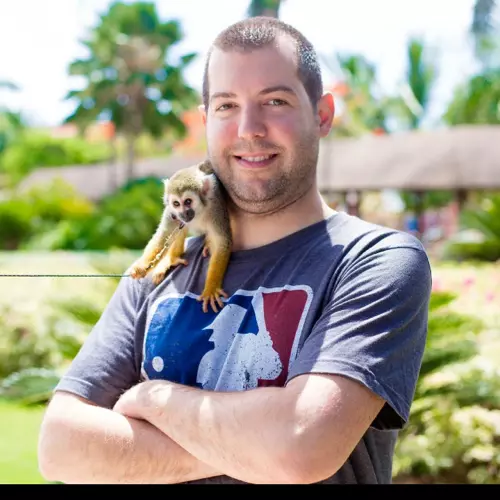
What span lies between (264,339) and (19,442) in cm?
399

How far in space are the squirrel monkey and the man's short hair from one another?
0.21 meters

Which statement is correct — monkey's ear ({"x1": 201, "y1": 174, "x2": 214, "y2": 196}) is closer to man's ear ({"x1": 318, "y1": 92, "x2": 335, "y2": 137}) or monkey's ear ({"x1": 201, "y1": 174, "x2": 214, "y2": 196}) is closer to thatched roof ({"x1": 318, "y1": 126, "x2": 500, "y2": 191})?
man's ear ({"x1": 318, "y1": 92, "x2": 335, "y2": 137})

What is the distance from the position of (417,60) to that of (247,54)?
77.5ft

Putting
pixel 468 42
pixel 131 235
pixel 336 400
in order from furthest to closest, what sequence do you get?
1. pixel 468 42
2. pixel 131 235
3. pixel 336 400

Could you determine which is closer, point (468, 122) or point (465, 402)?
point (465, 402)

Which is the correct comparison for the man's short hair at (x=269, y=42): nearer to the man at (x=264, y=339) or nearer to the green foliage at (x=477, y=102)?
the man at (x=264, y=339)

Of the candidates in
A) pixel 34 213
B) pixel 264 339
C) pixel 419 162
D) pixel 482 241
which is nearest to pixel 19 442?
pixel 264 339

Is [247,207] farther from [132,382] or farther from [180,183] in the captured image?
[132,382]

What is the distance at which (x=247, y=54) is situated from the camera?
4.51 ft

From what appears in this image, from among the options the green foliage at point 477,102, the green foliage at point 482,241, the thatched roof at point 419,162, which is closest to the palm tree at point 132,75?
the thatched roof at point 419,162

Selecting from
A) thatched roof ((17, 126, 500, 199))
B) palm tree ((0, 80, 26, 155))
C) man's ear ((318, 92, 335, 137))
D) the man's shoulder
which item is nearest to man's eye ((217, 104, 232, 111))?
man's ear ((318, 92, 335, 137))

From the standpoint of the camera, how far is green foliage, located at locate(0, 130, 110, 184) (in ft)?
97.2

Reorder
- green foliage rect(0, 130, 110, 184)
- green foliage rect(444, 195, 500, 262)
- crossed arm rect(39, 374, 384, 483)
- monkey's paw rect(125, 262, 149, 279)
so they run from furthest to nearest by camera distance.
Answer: green foliage rect(0, 130, 110, 184), green foliage rect(444, 195, 500, 262), monkey's paw rect(125, 262, 149, 279), crossed arm rect(39, 374, 384, 483)
